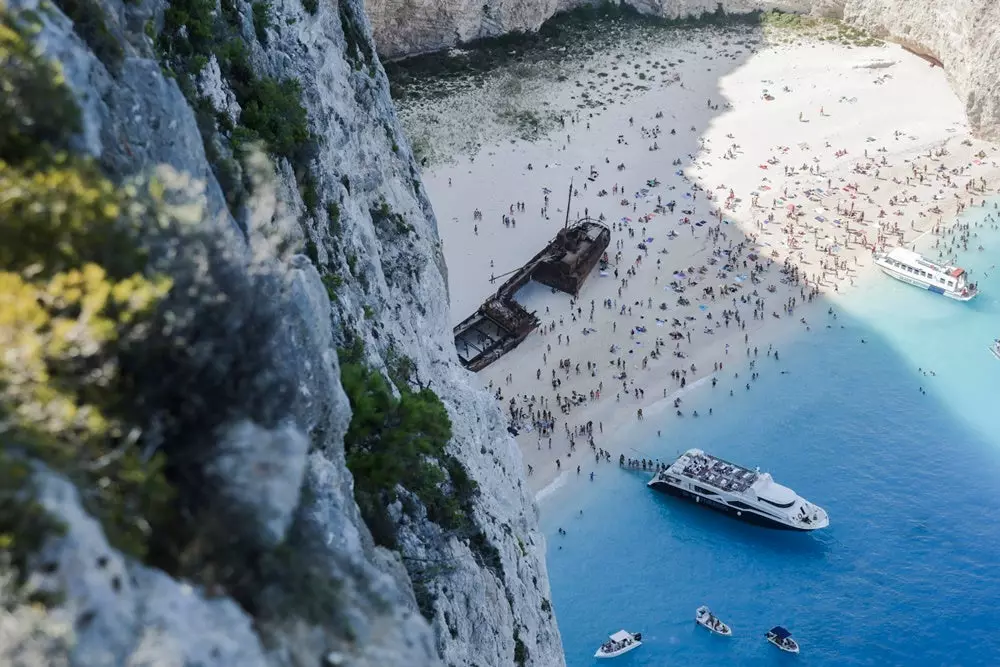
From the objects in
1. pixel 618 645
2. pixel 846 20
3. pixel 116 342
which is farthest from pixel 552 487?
pixel 846 20

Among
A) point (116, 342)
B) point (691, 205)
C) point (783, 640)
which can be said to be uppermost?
point (116, 342)

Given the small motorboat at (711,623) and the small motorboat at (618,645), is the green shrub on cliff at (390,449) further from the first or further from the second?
the small motorboat at (711,623)

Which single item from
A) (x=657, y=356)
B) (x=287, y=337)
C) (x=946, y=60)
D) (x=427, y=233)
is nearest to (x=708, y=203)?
(x=657, y=356)

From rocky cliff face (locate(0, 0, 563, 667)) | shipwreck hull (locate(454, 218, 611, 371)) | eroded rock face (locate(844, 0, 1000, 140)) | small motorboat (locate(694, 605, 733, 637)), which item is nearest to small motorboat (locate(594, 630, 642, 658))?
small motorboat (locate(694, 605, 733, 637))

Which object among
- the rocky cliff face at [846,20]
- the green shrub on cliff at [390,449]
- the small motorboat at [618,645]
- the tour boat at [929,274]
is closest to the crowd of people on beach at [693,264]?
the tour boat at [929,274]

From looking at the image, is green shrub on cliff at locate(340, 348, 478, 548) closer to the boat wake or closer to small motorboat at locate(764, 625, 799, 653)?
small motorboat at locate(764, 625, 799, 653)

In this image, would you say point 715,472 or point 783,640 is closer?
point 783,640

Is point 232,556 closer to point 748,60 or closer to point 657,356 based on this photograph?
point 657,356

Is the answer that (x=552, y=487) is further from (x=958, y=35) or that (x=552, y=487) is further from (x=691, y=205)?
(x=958, y=35)
